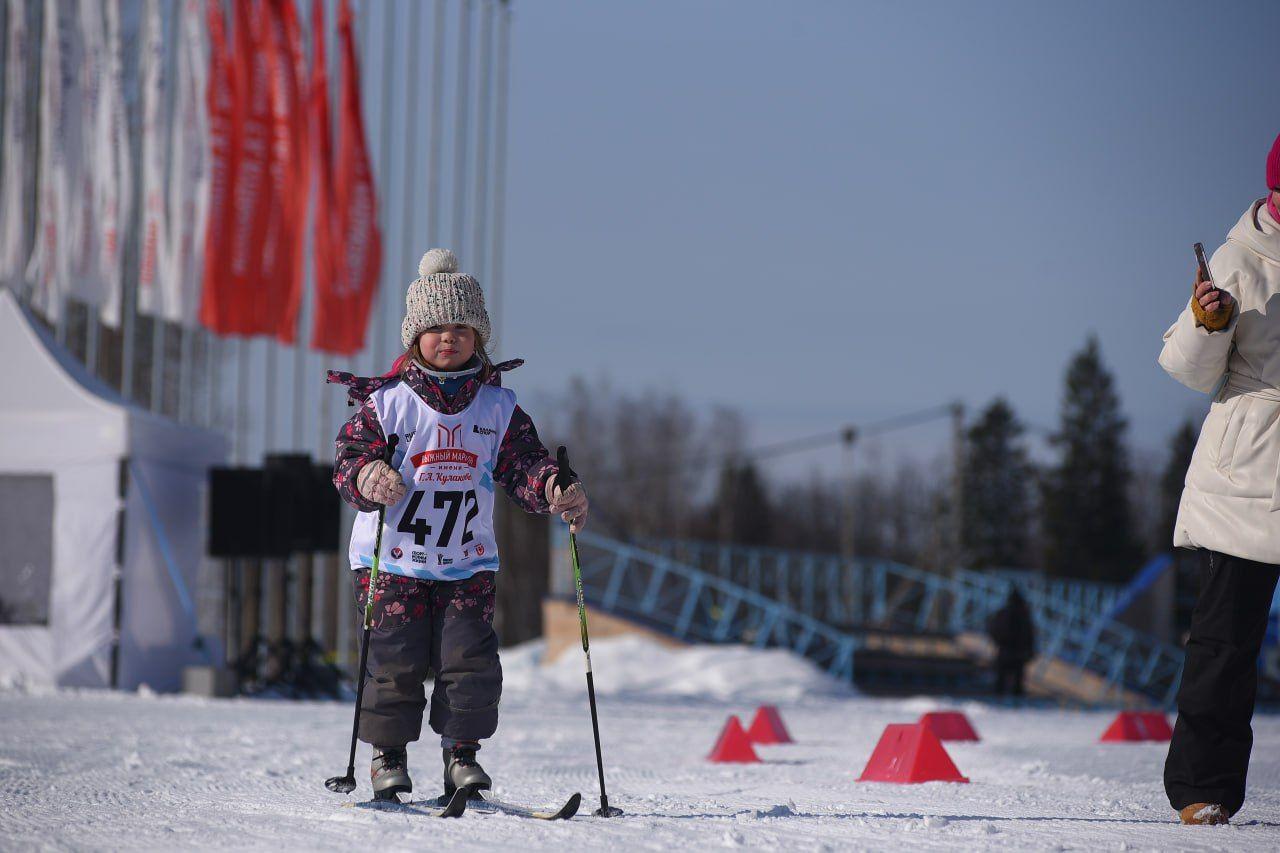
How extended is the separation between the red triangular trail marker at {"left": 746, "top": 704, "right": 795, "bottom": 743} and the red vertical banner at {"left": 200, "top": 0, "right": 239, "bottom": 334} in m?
10.6

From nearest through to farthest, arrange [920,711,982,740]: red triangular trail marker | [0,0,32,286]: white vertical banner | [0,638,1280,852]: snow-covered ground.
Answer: [0,638,1280,852]: snow-covered ground → [920,711,982,740]: red triangular trail marker → [0,0,32,286]: white vertical banner

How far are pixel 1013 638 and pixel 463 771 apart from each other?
1708cm

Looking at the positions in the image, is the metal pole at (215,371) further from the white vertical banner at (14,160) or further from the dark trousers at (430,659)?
the dark trousers at (430,659)

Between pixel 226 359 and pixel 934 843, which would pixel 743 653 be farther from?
pixel 934 843

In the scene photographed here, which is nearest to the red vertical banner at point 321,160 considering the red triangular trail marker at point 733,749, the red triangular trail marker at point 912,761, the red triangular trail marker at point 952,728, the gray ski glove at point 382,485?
the red triangular trail marker at point 952,728

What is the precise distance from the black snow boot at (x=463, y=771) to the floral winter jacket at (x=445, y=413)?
0.69m

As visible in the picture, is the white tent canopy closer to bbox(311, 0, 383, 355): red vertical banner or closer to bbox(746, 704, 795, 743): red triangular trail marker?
bbox(746, 704, 795, 743): red triangular trail marker

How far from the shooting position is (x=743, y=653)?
18.4 meters

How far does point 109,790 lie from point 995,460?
2498 inches

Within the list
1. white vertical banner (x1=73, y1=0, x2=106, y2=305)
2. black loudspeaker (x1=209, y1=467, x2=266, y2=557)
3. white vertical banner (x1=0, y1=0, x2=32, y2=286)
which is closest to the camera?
black loudspeaker (x1=209, y1=467, x2=266, y2=557)

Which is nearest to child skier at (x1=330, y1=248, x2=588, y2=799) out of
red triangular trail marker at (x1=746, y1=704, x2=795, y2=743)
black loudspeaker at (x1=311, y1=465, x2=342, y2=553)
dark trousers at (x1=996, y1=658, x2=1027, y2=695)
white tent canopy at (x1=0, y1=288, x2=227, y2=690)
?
red triangular trail marker at (x1=746, y1=704, x2=795, y2=743)

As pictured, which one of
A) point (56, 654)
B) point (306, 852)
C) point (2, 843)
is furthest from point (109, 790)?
point (56, 654)

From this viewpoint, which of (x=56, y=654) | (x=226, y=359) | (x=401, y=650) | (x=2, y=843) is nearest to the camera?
(x=2, y=843)

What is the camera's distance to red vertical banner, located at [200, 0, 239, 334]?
1636cm
